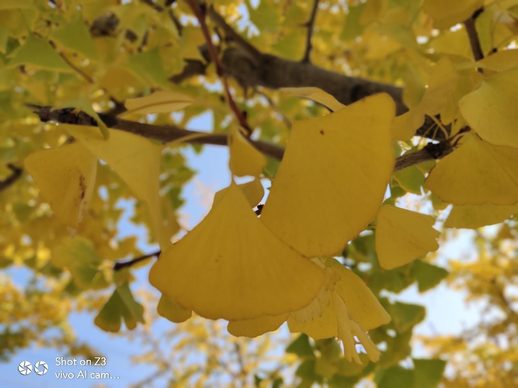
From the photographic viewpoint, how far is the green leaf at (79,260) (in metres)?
0.65

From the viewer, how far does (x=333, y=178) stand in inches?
8.7

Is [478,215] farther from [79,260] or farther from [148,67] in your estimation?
[79,260]

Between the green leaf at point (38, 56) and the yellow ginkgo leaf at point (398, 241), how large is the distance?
0.93 feet

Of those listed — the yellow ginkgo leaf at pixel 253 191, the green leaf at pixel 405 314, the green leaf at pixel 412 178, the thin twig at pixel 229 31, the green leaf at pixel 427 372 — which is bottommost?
the green leaf at pixel 427 372

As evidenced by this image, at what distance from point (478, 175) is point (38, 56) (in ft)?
1.10

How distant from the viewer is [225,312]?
0.72 ft

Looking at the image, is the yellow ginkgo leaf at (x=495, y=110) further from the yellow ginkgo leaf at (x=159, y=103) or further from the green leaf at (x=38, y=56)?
the green leaf at (x=38, y=56)

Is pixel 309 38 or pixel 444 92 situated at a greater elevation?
pixel 444 92

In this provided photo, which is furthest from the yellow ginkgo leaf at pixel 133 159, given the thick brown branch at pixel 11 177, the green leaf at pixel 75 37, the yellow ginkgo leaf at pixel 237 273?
the thick brown branch at pixel 11 177

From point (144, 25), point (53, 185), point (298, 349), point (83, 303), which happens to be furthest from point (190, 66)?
point (83, 303)

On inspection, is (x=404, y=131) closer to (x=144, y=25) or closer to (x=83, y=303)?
(x=144, y=25)

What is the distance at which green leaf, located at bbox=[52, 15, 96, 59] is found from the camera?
0.47 meters

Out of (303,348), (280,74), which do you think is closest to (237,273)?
(303,348)

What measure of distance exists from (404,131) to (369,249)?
0.45 m
